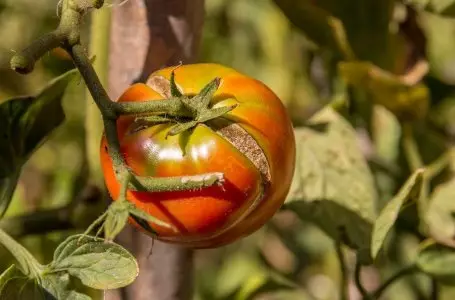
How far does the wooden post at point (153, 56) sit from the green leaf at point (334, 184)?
0.14 m

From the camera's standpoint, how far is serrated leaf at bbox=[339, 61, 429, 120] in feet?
2.66

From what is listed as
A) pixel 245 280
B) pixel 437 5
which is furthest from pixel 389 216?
pixel 245 280

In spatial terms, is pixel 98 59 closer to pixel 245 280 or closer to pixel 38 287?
pixel 38 287

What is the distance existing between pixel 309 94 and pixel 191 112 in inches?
33.5

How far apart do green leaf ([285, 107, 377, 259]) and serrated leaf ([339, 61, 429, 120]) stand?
47mm

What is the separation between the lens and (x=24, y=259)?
57 cm

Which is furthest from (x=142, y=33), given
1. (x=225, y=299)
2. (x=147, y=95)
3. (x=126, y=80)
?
(x=225, y=299)

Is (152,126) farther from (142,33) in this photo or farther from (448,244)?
(448,244)

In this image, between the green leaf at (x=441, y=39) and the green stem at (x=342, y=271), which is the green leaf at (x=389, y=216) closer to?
the green stem at (x=342, y=271)

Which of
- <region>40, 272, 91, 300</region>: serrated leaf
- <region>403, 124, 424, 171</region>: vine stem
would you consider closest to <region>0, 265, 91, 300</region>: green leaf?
<region>40, 272, 91, 300</region>: serrated leaf

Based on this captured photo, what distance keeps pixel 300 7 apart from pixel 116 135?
382 mm

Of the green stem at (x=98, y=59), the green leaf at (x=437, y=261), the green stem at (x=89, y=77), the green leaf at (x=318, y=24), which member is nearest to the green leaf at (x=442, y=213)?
the green leaf at (x=437, y=261)

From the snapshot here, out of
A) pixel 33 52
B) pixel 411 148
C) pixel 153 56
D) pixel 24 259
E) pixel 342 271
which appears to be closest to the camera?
pixel 33 52

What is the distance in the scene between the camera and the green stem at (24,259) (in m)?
0.56
